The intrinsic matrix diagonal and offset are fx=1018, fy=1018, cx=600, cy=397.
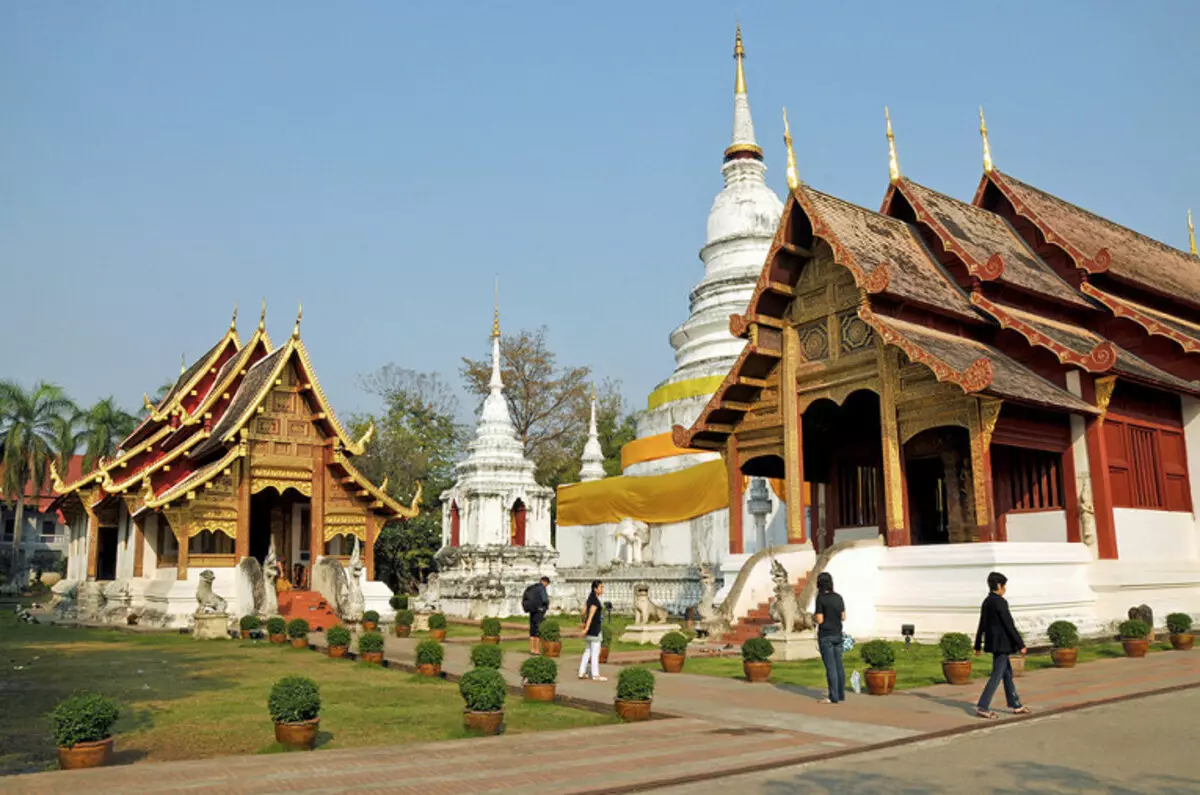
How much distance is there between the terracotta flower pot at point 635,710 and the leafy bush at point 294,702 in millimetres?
2702

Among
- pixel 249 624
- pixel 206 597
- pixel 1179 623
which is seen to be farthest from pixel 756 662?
pixel 206 597

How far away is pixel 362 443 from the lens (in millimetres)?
24250

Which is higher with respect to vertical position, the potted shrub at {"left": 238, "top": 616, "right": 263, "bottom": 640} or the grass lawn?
the potted shrub at {"left": 238, "top": 616, "right": 263, "bottom": 640}

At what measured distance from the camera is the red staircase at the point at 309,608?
870 inches

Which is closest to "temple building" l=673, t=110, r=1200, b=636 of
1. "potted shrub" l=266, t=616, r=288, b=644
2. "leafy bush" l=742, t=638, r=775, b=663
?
"leafy bush" l=742, t=638, r=775, b=663

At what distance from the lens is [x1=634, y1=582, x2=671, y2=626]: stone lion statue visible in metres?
17.5

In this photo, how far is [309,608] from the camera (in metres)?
22.7

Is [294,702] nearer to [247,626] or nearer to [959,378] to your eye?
[959,378]

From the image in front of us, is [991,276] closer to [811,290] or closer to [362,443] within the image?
[811,290]

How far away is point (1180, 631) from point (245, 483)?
1879cm

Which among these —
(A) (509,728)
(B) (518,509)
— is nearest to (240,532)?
(B) (518,509)

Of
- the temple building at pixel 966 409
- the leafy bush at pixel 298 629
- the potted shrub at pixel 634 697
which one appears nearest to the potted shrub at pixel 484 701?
the potted shrub at pixel 634 697

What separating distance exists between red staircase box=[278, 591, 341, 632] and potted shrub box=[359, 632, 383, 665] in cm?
747

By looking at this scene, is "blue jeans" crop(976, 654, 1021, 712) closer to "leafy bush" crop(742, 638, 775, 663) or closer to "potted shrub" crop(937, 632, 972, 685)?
"potted shrub" crop(937, 632, 972, 685)
